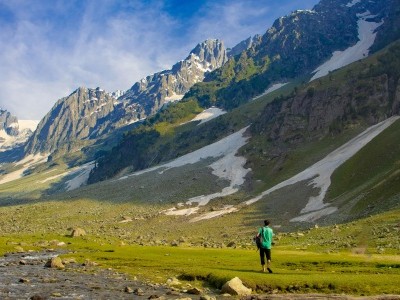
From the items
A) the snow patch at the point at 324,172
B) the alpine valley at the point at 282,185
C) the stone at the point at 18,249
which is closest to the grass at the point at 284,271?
the alpine valley at the point at 282,185

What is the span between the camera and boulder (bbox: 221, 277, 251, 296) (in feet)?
88.6

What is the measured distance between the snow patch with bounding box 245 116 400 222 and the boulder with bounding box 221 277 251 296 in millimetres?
55742

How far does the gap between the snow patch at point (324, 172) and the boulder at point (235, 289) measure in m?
55.7

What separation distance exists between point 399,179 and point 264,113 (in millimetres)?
110490

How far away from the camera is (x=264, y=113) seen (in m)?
182

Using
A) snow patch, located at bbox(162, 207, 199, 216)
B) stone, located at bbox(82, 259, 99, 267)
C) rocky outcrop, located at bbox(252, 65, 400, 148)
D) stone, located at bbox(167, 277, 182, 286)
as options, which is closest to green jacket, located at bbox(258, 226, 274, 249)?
stone, located at bbox(167, 277, 182, 286)

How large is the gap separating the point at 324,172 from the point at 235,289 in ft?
279

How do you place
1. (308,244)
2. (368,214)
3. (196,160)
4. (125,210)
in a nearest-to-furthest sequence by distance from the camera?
(308,244) < (368,214) < (125,210) < (196,160)

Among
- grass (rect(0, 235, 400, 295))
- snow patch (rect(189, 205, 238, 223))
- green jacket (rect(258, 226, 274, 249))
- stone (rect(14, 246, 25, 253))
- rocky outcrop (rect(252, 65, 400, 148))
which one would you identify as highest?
rocky outcrop (rect(252, 65, 400, 148))

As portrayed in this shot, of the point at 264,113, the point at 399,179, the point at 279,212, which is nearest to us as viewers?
the point at 399,179

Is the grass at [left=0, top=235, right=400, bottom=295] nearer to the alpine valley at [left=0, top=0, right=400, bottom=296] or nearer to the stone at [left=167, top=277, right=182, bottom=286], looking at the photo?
the stone at [left=167, top=277, right=182, bottom=286]

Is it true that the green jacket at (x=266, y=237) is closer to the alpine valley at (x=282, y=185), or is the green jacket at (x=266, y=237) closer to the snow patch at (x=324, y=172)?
the alpine valley at (x=282, y=185)

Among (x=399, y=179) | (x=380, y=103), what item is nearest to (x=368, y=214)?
(x=399, y=179)

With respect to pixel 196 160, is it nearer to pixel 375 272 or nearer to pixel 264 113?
pixel 264 113
